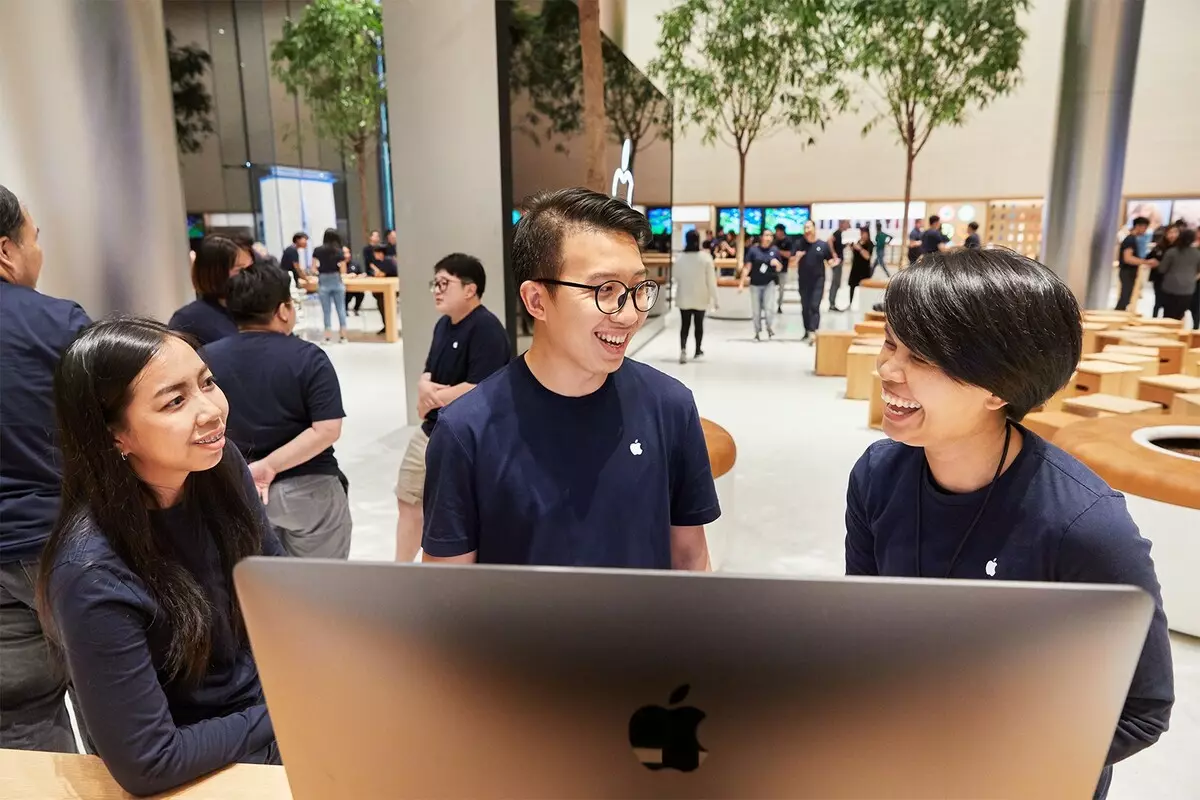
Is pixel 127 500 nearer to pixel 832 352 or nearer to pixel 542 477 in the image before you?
pixel 542 477

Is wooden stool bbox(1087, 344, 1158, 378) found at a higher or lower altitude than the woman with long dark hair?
lower

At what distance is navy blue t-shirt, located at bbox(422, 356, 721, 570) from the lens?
1327 mm

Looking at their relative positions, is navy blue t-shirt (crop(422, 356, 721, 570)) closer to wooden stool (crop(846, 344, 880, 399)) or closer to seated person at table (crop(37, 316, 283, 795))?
seated person at table (crop(37, 316, 283, 795))

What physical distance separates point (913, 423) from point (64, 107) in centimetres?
283

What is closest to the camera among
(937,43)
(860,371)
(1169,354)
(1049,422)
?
(1049,422)

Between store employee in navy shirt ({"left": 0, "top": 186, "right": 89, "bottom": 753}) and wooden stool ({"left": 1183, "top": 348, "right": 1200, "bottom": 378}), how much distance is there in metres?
7.12

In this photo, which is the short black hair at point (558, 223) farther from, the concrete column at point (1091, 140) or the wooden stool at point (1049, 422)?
the concrete column at point (1091, 140)

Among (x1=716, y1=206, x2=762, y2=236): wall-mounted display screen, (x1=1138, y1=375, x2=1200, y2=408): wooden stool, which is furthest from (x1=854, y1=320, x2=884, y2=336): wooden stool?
(x1=716, y1=206, x2=762, y2=236): wall-mounted display screen

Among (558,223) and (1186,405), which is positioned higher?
(558,223)

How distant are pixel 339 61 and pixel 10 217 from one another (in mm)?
11934

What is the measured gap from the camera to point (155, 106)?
3070 mm

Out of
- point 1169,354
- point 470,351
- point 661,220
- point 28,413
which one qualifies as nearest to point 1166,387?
point 1169,354

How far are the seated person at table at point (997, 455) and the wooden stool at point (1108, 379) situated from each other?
5185 mm

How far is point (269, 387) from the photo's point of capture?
2453 mm
